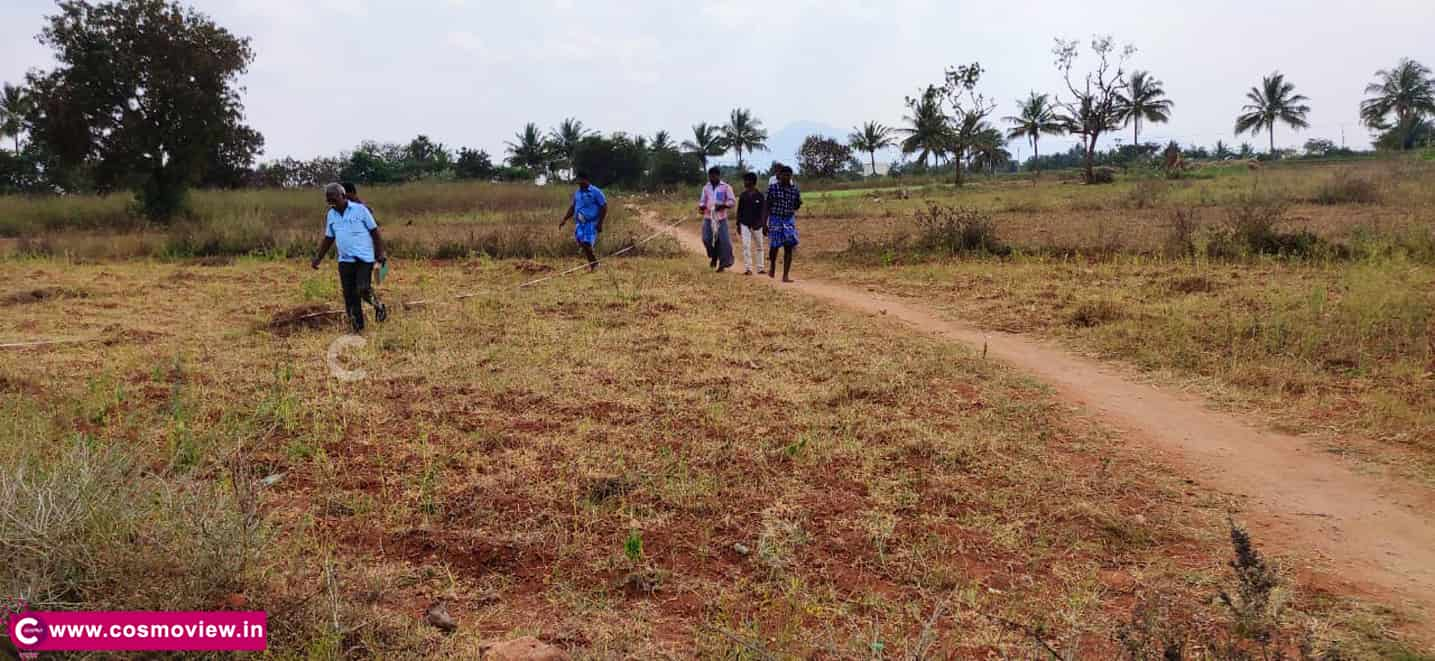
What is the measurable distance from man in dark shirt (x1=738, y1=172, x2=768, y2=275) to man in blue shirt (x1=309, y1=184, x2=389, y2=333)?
4.53m

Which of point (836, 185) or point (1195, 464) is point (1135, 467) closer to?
point (1195, 464)

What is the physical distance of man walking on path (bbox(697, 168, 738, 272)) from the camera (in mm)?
11141

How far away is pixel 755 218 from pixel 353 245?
5043 millimetres

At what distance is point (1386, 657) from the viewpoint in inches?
97.7

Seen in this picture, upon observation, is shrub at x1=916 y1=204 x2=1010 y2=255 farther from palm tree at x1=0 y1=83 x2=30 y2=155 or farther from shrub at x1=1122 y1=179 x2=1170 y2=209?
palm tree at x1=0 y1=83 x2=30 y2=155

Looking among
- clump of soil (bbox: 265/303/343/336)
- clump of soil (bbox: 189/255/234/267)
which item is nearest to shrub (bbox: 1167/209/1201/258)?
clump of soil (bbox: 265/303/343/336)

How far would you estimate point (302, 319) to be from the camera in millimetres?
7848

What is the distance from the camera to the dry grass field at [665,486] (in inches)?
103

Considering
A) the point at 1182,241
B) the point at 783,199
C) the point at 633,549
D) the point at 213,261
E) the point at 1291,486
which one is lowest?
the point at 1291,486

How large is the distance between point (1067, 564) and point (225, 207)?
2669cm

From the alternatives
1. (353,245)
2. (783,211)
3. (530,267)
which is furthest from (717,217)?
(353,245)

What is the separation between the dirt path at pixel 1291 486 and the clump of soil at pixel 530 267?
7762 mm

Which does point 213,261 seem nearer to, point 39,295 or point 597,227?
point 39,295

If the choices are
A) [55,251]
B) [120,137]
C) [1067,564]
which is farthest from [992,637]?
[120,137]
